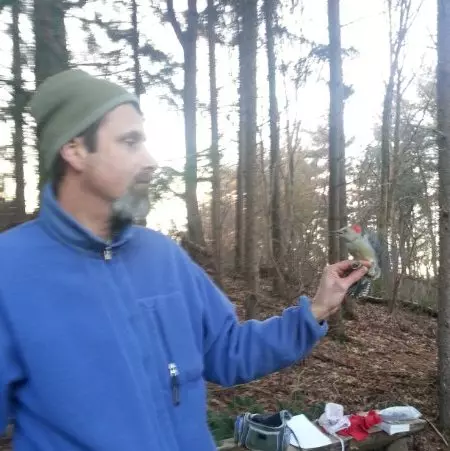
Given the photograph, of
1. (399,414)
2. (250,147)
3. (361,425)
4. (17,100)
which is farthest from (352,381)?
(17,100)

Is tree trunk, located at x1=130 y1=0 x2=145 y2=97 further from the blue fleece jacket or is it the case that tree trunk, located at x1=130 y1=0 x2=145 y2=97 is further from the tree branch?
the tree branch

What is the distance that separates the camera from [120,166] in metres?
1.47

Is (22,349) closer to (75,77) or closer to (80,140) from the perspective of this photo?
(80,140)

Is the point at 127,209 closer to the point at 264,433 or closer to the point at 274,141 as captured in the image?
the point at 264,433

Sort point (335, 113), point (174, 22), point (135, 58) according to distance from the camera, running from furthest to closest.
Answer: point (174, 22) → point (335, 113) → point (135, 58)

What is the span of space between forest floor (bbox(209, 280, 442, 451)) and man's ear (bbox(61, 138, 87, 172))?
10.7ft

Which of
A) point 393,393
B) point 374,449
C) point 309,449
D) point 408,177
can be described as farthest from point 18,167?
point 408,177

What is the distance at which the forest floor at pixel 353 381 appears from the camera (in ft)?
17.0

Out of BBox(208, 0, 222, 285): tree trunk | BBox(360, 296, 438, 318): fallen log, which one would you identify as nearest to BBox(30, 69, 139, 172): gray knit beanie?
BBox(208, 0, 222, 285): tree trunk

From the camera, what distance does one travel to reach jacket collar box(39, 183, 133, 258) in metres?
1.40

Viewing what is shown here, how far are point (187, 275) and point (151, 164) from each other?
1.30ft

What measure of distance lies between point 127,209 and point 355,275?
2.87 feet

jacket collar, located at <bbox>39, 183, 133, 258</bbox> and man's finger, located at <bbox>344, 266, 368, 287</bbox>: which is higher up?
jacket collar, located at <bbox>39, 183, 133, 258</bbox>

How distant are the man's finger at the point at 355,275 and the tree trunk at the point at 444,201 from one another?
3.78 meters
